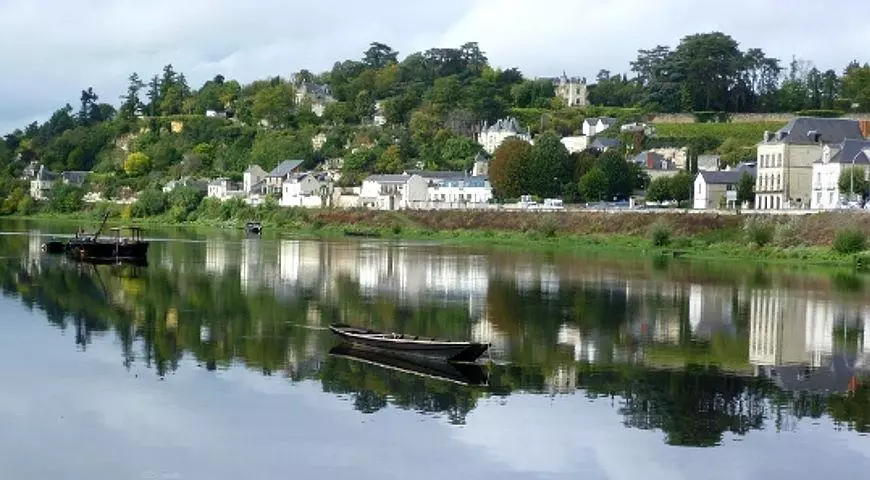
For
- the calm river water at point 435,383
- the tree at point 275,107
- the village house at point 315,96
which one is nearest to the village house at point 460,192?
the tree at point 275,107

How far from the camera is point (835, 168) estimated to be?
226 ft

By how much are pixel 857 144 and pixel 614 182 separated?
2067 cm

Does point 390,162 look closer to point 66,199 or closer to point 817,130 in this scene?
point 66,199

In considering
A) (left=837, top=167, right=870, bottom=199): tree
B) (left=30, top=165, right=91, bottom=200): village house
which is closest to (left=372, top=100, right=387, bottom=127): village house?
(left=30, top=165, right=91, bottom=200): village house

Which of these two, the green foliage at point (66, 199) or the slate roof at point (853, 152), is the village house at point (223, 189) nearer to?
the green foliage at point (66, 199)

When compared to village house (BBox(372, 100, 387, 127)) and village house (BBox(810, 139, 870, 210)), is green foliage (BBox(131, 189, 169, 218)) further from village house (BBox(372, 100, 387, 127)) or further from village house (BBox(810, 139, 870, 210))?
village house (BBox(810, 139, 870, 210))

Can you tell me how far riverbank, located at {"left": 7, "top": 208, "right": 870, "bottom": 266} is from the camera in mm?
61219

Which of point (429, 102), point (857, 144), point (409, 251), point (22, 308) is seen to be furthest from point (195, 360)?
point (429, 102)

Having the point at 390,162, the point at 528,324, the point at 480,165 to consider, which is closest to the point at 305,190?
the point at 390,162

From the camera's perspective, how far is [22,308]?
120 feet

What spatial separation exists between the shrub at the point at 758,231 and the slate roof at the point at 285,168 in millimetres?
57749

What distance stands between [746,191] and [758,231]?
1338 cm

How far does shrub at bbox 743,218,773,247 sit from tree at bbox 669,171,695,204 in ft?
45.3

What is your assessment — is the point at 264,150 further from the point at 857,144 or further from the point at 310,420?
the point at 310,420
